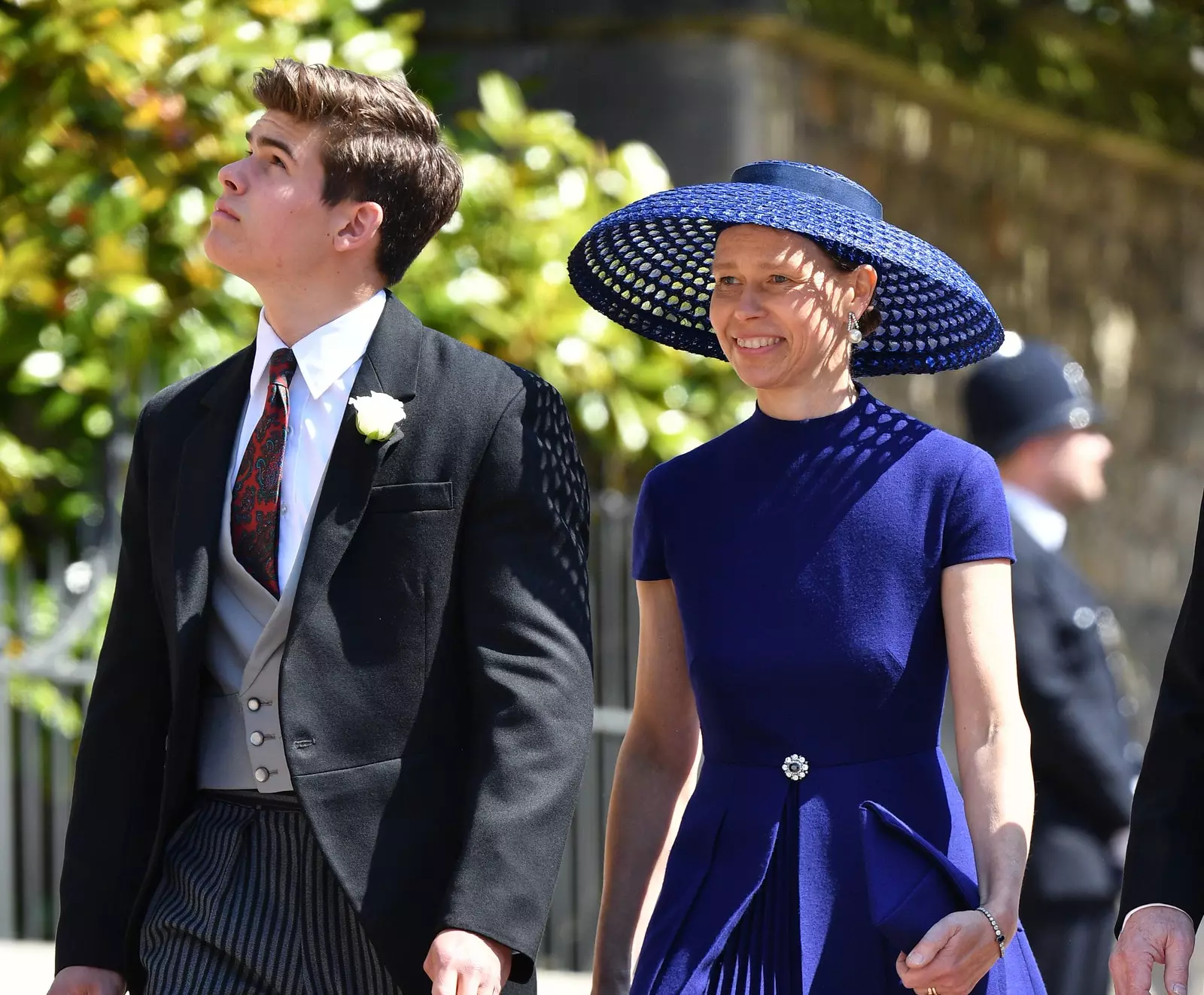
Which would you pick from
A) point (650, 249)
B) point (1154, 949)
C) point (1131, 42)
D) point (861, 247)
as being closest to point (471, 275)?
point (650, 249)

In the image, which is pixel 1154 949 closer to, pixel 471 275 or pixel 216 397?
pixel 216 397

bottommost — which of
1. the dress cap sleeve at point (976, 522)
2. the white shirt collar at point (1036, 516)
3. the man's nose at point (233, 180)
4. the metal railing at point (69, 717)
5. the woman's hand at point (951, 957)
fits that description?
the metal railing at point (69, 717)

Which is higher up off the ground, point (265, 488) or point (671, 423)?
point (265, 488)

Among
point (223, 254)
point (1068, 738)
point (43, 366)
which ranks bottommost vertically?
point (43, 366)

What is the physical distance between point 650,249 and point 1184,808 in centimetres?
120

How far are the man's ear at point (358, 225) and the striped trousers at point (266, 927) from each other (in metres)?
0.85

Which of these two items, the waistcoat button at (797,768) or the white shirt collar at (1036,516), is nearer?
the waistcoat button at (797,768)

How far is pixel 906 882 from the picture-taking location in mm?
2723

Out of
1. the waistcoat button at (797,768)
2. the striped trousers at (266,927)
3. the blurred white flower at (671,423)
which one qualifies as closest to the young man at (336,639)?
the striped trousers at (266,927)

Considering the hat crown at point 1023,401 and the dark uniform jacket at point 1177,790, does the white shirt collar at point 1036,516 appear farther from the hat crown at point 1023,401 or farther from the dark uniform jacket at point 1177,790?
the dark uniform jacket at point 1177,790

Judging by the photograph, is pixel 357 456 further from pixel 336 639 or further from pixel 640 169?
pixel 640 169

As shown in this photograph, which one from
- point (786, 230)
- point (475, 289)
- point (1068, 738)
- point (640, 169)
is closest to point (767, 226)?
point (786, 230)

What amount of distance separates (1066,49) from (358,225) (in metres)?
6.63

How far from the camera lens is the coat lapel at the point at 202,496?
118 inches
